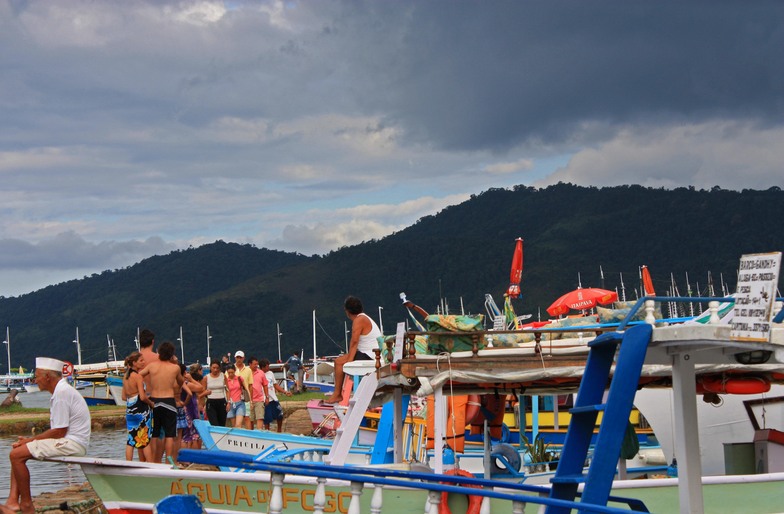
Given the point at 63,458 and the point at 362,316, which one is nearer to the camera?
the point at 63,458

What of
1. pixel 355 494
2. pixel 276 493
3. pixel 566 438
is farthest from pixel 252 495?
pixel 566 438

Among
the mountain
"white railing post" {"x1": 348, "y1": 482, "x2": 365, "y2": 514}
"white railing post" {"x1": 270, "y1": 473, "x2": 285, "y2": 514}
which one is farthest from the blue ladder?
the mountain

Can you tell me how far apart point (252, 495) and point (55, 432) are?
2.14m

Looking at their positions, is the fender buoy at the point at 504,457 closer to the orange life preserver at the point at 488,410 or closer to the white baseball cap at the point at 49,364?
the orange life preserver at the point at 488,410

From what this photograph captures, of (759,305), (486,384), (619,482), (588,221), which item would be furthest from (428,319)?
(588,221)

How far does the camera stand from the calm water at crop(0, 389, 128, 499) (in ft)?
60.1

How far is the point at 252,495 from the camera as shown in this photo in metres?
9.80

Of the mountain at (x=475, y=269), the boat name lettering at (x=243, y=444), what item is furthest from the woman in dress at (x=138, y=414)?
the mountain at (x=475, y=269)

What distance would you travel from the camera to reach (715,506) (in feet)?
32.2

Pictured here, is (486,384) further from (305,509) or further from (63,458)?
(63,458)

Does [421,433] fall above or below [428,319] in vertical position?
below

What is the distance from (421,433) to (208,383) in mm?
5559

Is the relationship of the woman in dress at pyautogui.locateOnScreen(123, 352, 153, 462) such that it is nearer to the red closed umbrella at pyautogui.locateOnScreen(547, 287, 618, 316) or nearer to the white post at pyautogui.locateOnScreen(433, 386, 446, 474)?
the white post at pyautogui.locateOnScreen(433, 386, 446, 474)

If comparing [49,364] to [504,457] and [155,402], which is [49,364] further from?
[504,457]
